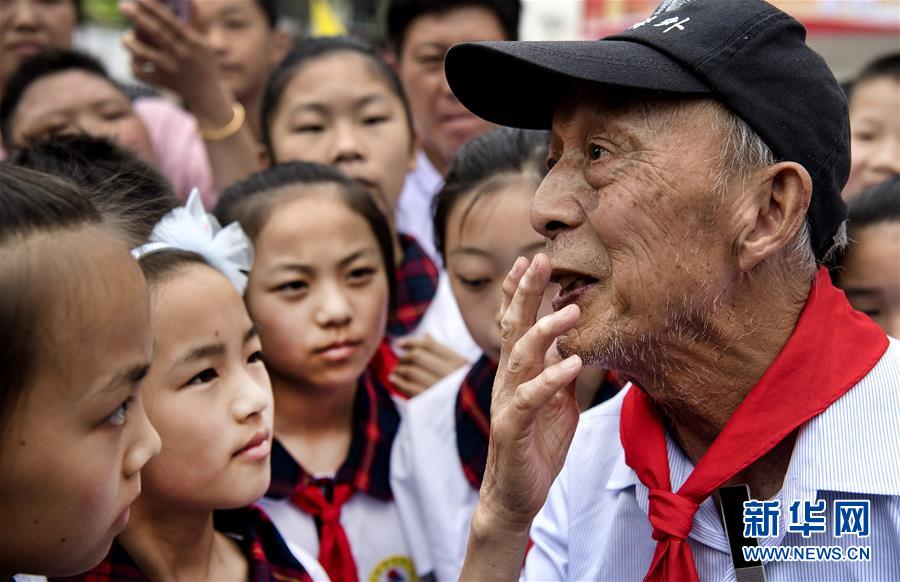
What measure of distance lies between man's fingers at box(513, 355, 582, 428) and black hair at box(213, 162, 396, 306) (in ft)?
4.40

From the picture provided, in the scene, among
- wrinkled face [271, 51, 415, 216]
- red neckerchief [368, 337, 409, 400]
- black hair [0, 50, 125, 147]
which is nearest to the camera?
red neckerchief [368, 337, 409, 400]

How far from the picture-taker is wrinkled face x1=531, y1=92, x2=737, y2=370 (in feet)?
7.00

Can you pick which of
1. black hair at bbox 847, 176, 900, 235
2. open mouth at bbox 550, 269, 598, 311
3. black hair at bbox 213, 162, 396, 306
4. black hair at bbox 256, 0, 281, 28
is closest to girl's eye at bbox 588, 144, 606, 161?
open mouth at bbox 550, 269, 598, 311

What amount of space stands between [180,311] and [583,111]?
1.02m

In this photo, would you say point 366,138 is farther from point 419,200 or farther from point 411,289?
point 419,200

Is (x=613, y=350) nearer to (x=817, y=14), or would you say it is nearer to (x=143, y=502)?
(x=143, y=502)

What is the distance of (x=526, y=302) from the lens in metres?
2.26

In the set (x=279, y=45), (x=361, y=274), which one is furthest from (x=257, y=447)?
(x=279, y=45)

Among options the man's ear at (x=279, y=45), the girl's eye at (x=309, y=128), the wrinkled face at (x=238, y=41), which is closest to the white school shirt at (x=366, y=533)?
the girl's eye at (x=309, y=128)

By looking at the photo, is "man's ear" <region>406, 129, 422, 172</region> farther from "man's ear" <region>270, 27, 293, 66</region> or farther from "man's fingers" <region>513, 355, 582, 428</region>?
"man's fingers" <region>513, 355, 582, 428</region>

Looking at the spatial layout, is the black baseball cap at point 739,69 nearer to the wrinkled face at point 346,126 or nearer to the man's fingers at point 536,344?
the man's fingers at point 536,344

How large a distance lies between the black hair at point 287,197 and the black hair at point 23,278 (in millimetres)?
1415

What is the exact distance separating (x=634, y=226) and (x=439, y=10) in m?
2.82

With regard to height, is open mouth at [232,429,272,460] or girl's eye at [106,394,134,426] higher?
girl's eye at [106,394,134,426]
